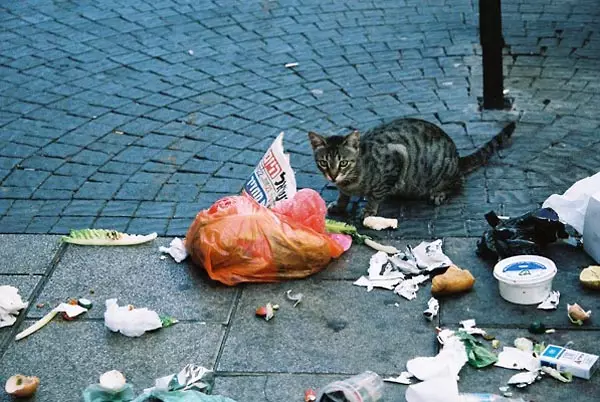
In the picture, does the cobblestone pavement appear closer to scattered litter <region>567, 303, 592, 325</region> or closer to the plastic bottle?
scattered litter <region>567, 303, 592, 325</region>

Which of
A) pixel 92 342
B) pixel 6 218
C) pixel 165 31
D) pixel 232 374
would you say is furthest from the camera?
pixel 165 31

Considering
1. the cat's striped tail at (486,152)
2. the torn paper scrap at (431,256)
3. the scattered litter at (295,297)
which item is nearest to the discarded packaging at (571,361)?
the torn paper scrap at (431,256)

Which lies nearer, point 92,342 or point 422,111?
point 92,342

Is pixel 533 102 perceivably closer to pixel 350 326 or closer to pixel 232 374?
pixel 350 326

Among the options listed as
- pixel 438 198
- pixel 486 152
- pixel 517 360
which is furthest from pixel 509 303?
pixel 486 152

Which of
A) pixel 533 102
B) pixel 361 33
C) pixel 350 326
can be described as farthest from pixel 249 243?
pixel 361 33

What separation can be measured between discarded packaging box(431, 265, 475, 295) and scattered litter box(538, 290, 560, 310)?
40cm

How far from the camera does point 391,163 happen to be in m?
6.14

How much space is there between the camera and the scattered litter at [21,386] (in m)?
4.66

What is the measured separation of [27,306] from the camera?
5.45 meters

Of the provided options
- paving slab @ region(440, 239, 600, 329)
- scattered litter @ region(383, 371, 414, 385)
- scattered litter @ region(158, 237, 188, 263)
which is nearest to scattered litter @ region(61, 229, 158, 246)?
scattered litter @ region(158, 237, 188, 263)

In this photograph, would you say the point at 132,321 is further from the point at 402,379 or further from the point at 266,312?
the point at 402,379

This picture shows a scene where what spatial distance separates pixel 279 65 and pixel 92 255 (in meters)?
3.16

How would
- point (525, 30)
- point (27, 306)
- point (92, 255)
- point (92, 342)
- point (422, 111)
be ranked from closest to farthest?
1. point (92, 342)
2. point (27, 306)
3. point (92, 255)
4. point (422, 111)
5. point (525, 30)
